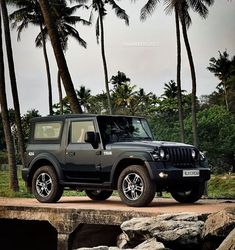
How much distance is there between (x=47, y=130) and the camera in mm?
12375

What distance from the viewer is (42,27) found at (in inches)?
1399

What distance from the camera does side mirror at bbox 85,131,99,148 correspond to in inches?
441

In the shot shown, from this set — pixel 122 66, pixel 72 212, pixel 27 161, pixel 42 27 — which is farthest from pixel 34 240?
pixel 122 66

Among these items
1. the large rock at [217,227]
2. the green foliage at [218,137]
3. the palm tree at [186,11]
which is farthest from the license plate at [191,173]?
the green foliage at [218,137]

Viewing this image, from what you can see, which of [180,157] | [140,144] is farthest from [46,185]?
[180,157]

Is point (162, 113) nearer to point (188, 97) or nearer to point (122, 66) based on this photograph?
point (188, 97)

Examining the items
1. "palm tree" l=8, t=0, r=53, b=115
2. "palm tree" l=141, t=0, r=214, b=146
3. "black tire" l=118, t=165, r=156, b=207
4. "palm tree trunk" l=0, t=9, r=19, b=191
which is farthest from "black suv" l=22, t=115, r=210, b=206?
"palm tree" l=8, t=0, r=53, b=115

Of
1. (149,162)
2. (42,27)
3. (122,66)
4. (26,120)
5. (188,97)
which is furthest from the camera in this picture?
(122,66)

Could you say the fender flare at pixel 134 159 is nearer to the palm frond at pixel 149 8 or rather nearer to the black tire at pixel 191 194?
the black tire at pixel 191 194

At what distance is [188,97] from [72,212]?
4361 centimetres

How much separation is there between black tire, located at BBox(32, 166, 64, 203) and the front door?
1.10 ft

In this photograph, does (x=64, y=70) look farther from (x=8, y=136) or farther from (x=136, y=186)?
(x=136, y=186)

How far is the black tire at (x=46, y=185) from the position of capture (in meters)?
11.9

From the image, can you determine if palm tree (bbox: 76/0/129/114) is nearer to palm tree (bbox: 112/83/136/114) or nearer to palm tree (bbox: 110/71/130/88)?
palm tree (bbox: 112/83/136/114)
